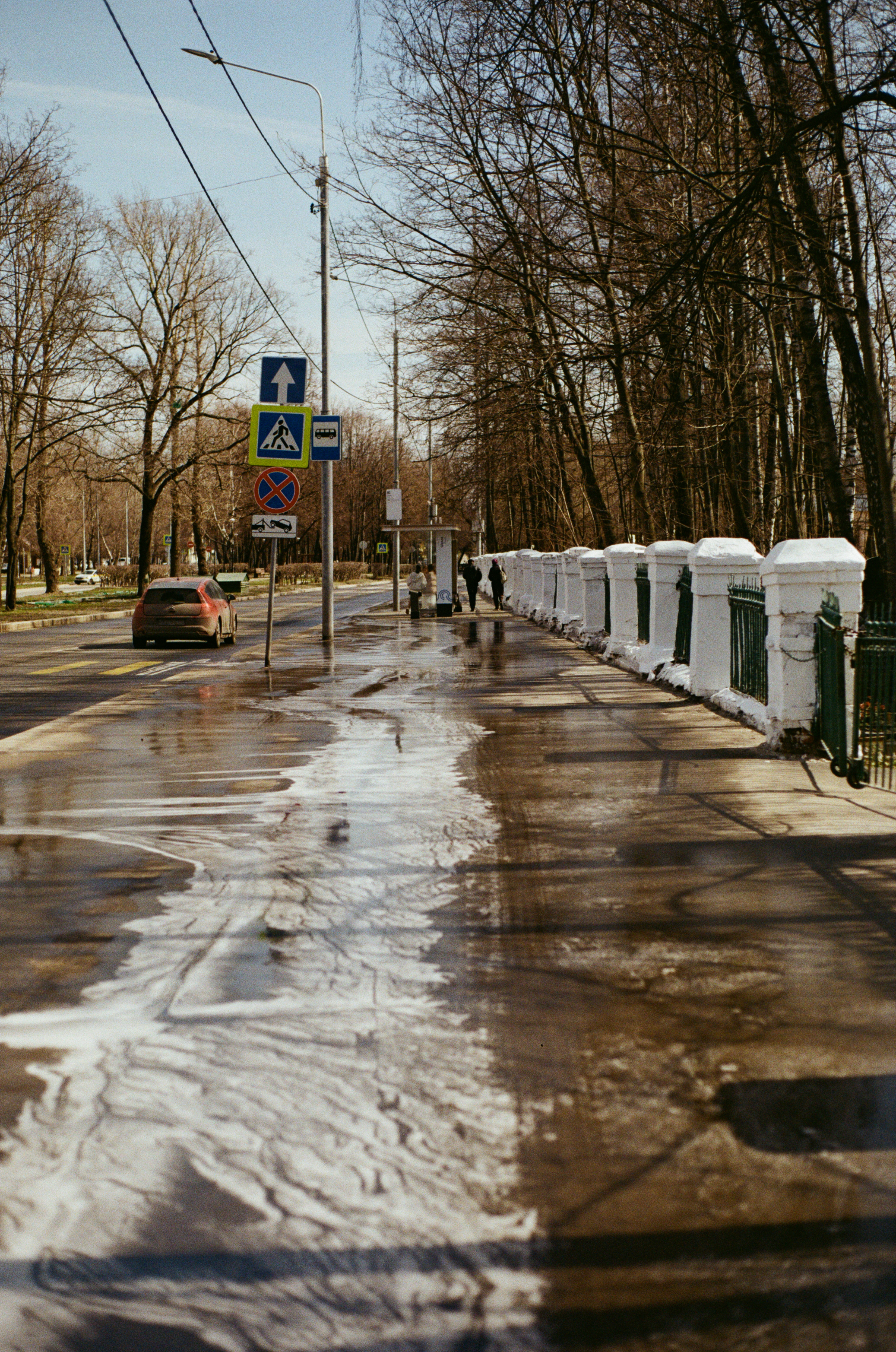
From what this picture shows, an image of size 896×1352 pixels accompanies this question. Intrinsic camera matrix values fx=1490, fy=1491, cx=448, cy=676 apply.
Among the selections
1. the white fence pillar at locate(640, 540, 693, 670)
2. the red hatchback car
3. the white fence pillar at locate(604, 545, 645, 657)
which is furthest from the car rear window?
the white fence pillar at locate(640, 540, 693, 670)

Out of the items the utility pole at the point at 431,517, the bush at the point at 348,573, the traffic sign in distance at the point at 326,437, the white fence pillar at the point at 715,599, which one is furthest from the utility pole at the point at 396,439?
the bush at the point at 348,573

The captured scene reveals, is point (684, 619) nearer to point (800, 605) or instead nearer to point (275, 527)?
point (275, 527)

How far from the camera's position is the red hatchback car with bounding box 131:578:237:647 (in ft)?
90.7

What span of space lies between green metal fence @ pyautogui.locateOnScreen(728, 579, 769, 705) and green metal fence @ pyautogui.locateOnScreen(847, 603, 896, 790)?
5.76 feet

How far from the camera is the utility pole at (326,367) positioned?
82.8 ft

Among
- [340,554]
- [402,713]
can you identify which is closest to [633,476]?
[402,713]

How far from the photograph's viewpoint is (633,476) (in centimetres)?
2848

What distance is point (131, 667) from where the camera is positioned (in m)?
22.4

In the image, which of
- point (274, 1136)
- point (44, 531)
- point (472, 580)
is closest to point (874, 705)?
point (274, 1136)

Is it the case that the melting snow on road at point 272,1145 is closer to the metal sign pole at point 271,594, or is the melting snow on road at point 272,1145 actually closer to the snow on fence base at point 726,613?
the snow on fence base at point 726,613

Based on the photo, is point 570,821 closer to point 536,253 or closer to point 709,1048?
point 709,1048

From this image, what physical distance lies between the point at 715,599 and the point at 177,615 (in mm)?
15476

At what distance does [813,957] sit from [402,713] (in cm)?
917

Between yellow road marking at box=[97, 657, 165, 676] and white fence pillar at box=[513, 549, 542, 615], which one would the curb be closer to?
white fence pillar at box=[513, 549, 542, 615]
